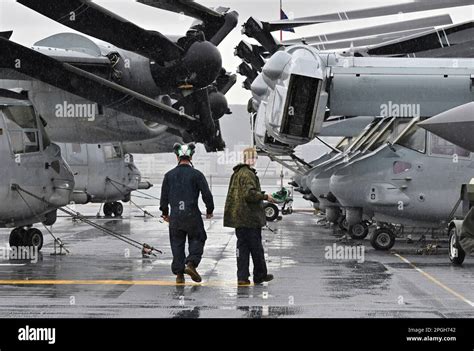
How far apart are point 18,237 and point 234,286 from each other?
5.63 m

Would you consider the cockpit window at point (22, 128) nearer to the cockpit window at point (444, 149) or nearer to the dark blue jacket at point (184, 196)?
the dark blue jacket at point (184, 196)

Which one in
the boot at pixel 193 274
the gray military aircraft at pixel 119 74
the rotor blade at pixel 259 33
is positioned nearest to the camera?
the boot at pixel 193 274

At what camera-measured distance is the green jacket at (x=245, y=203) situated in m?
12.6

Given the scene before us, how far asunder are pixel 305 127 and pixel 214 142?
3572 millimetres

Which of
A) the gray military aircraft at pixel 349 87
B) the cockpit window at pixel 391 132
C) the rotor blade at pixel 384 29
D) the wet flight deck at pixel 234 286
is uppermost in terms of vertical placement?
the rotor blade at pixel 384 29

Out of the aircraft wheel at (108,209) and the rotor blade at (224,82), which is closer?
the rotor blade at (224,82)

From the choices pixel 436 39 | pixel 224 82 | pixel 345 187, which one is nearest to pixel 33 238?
pixel 345 187

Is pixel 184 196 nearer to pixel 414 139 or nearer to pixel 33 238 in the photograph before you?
pixel 33 238

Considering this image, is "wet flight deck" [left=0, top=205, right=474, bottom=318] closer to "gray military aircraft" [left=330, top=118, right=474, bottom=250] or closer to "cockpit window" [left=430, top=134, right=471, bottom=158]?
"gray military aircraft" [left=330, top=118, right=474, bottom=250]

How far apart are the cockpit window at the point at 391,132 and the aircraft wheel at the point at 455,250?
383 centimetres

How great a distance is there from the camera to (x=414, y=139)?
1780cm

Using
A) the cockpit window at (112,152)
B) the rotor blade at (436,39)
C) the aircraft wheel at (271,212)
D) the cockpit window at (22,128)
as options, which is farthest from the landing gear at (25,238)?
the aircraft wheel at (271,212)

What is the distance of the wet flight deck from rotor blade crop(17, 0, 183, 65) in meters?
3.70
